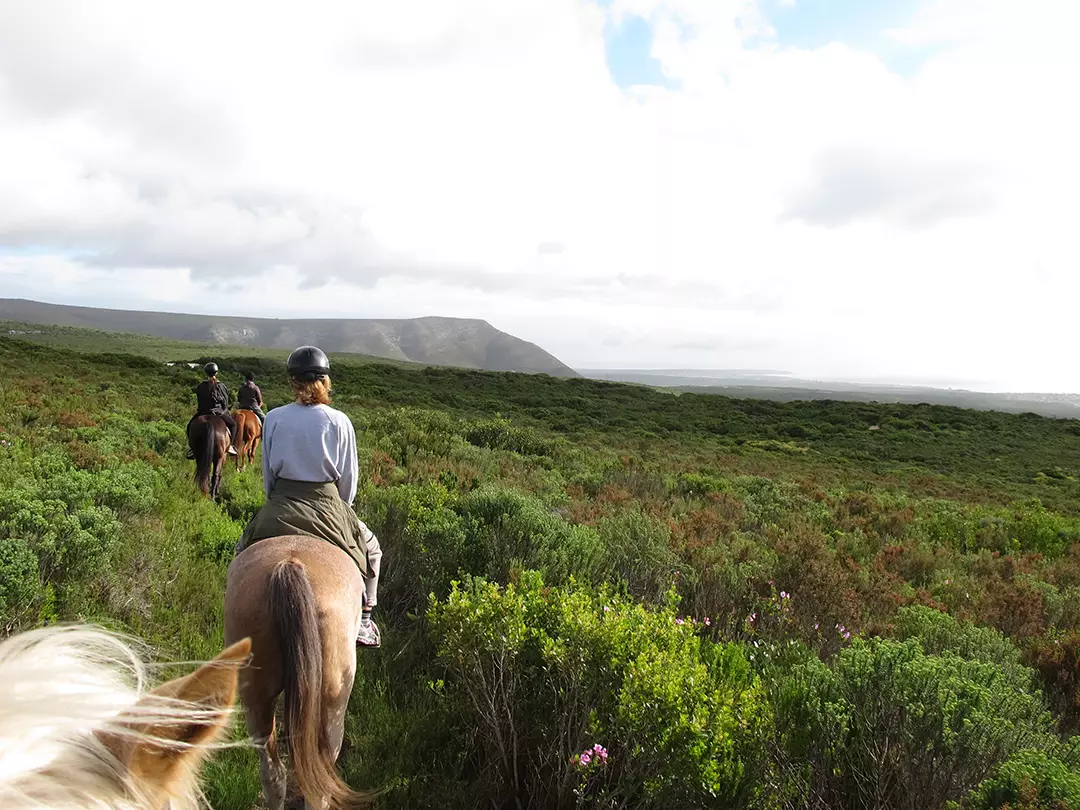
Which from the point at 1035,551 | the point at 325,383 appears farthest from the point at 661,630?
the point at 1035,551

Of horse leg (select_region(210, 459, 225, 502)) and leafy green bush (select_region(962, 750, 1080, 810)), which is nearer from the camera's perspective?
leafy green bush (select_region(962, 750, 1080, 810))

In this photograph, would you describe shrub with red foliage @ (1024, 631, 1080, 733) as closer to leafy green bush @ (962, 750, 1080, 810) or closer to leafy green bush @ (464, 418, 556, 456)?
leafy green bush @ (962, 750, 1080, 810)

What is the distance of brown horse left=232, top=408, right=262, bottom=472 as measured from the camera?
409 inches

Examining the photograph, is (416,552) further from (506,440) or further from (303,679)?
(506,440)

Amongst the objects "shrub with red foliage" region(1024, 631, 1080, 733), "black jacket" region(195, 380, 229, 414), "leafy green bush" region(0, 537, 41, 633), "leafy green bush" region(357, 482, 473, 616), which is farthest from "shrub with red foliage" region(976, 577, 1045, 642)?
"black jacket" region(195, 380, 229, 414)

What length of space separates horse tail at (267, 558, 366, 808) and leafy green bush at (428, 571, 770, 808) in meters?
0.81

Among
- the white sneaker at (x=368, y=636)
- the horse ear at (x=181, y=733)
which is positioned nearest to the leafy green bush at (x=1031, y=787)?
the horse ear at (x=181, y=733)

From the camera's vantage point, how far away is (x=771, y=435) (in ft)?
109

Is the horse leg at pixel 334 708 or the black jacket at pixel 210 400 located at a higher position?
the black jacket at pixel 210 400

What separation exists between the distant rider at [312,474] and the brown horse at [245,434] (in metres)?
7.49

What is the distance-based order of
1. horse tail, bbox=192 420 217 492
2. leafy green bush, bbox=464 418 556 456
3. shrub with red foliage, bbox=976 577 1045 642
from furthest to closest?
1. leafy green bush, bbox=464 418 556 456
2. horse tail, bbox=192 420 217 492
3. shrub with red foliage, bbox=976 577 1045 642

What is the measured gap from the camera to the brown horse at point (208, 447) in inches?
332

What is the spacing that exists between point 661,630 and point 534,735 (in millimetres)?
914

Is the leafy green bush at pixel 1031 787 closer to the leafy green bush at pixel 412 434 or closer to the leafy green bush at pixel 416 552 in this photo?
the leafy green bush at pixel 416 552
